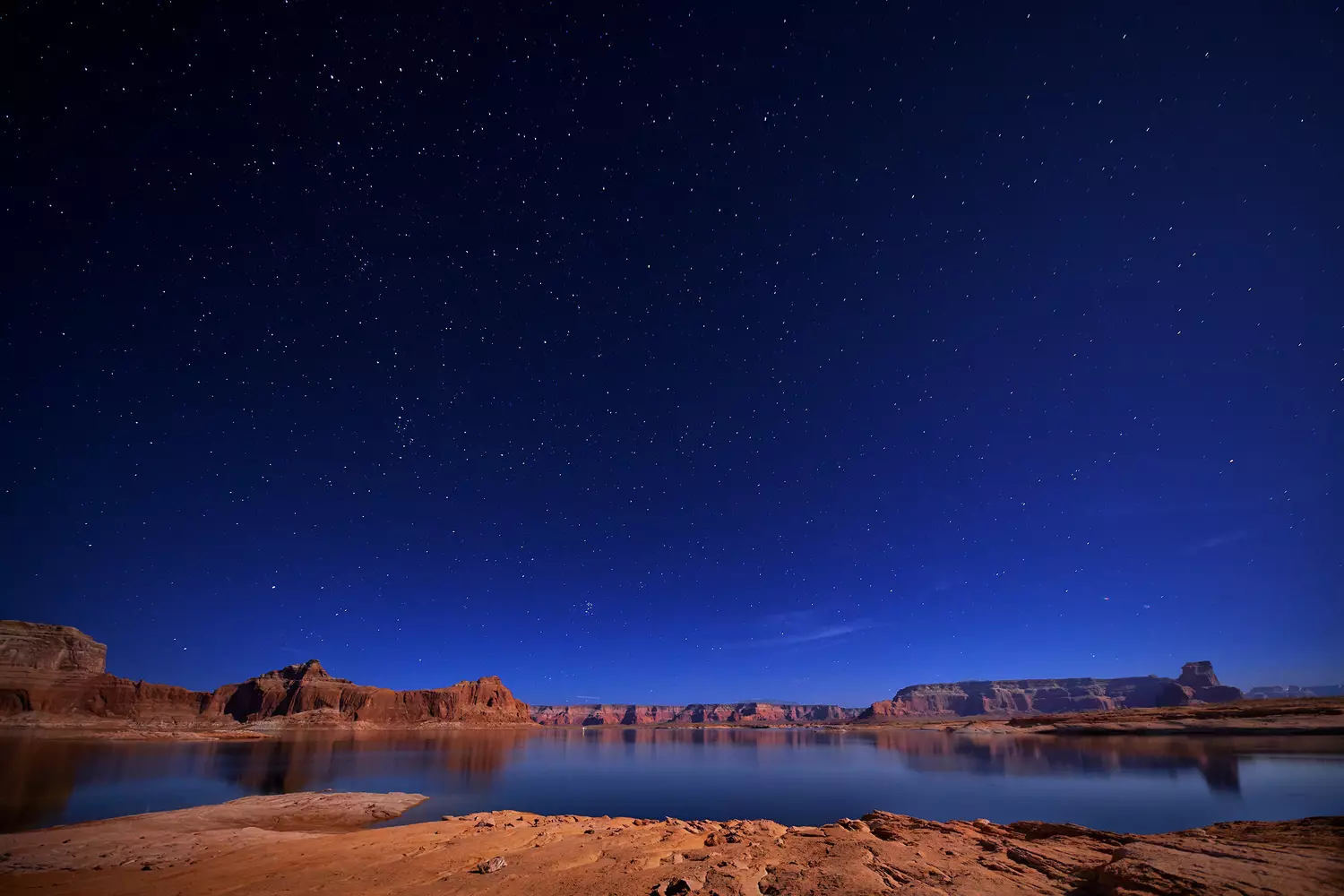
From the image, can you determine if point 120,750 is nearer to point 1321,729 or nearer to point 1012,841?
point 1012,841

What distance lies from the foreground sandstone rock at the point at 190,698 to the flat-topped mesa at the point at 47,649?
135 mm

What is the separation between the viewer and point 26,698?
8762 cm

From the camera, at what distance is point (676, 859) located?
37.0 ft

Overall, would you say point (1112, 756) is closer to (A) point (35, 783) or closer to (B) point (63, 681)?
(A) point (35, 783)

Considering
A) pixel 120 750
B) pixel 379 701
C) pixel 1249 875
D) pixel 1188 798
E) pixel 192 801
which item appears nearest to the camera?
pixel 1249 875

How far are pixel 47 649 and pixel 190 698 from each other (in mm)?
34488

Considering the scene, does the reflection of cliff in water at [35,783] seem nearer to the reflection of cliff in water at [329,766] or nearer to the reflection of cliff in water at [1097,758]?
the reflection of cliff in water at [329,766]

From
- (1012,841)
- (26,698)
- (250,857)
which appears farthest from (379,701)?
(1012,841)

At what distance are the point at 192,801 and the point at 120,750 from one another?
1715 inches

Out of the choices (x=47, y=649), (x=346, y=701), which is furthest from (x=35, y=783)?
(x=346, y=701)

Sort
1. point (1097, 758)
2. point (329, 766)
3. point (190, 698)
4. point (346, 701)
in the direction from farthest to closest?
point (346, 701), point (190, 698), point (1097, 758), point (329, 766)

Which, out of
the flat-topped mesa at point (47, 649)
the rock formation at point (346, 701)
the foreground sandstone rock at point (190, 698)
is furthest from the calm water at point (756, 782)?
the rock formation at point (346, 701)

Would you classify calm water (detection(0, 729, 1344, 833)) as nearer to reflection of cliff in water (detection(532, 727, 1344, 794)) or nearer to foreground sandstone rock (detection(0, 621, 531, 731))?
reflection of cliff in water (detection(532, 727, 1344, 794))

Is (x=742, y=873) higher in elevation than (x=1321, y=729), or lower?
higher
